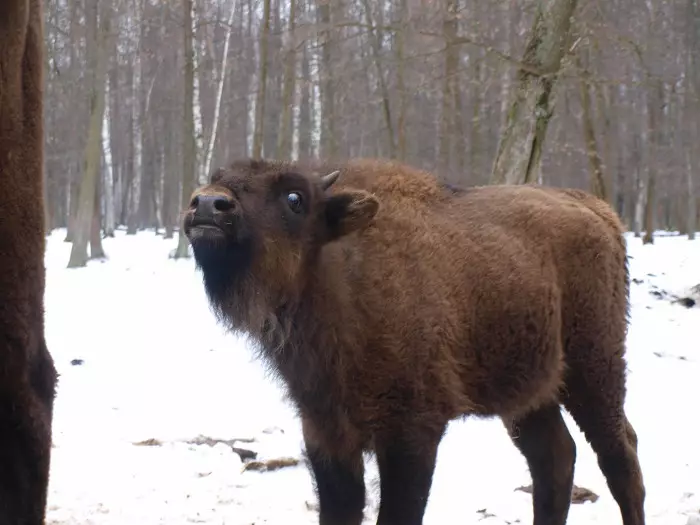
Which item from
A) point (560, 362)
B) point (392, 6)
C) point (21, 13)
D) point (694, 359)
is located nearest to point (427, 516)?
point (560, 362)

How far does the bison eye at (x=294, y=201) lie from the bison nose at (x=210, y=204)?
11.5 inches

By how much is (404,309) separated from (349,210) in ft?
1.59

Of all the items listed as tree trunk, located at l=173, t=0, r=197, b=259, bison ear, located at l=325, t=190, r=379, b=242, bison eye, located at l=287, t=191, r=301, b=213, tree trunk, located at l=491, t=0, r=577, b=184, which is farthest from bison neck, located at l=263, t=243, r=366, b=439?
tree trunk, located at l=173, t=0, r=197, b=259

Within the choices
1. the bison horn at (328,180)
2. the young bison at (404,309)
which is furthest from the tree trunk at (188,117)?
the bison horn at (328,180)

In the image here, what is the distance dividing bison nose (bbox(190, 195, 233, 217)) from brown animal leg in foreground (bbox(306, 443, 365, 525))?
117 centimetres

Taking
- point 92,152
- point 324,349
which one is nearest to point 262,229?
point 324,349

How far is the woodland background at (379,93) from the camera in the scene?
33.4ft

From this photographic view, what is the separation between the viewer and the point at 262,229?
3.07m

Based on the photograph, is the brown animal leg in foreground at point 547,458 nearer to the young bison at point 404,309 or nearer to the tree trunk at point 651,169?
the young bison at point 404,309

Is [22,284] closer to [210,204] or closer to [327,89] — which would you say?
[210,204]

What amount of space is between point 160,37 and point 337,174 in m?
25.8

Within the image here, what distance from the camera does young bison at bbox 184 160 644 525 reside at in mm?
3160

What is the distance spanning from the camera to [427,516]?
15.2 ft

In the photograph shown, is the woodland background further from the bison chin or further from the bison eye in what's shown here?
the bison chin
